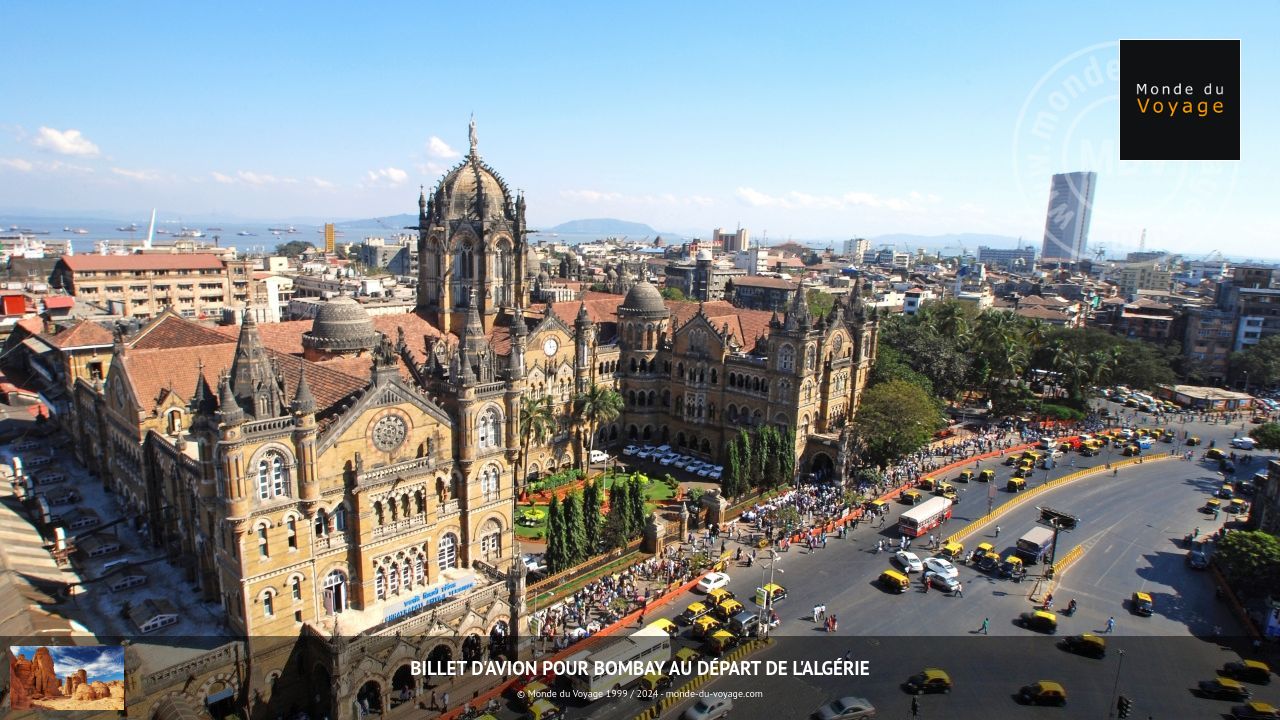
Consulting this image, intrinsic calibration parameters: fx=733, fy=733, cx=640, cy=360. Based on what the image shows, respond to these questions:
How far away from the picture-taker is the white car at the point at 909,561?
1874 inches

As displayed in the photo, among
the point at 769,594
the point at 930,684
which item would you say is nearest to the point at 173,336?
the point at 769,594

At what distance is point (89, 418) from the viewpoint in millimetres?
52219

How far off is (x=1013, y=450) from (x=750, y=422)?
94.8 feet

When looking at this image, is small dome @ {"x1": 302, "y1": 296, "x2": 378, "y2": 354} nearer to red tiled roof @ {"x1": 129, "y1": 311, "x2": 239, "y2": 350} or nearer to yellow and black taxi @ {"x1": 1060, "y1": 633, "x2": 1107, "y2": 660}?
red tiled roof @ {"x1": 129, "y1": 311, "x2": 239, "y2": 350}

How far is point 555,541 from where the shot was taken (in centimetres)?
4394

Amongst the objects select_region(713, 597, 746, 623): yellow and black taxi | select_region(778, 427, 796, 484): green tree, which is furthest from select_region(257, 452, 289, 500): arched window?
select_region(778, 427, 796, 484): green tree

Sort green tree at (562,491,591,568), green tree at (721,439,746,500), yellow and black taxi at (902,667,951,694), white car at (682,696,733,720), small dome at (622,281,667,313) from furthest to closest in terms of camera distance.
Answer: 1. small dome at (622,281,667,313)
2. green tree at (721,439,746,500)
3. green tree at (562,491,591,568)
4. yellow and black taxi at (902,667,951,694)
5. white car at (682,696,733,720)

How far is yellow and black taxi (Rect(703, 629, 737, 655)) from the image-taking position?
126ft

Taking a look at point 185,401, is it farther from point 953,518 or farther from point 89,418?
point 953,518

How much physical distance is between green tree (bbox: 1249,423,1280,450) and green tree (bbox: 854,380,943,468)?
110 feet

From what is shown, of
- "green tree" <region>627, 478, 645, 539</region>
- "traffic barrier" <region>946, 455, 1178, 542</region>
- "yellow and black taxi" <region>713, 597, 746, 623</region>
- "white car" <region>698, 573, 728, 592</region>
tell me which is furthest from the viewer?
"traffic barrier" <region>946, 455, 1178, 542</region>

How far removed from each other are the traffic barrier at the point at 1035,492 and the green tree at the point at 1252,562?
14.6 meters

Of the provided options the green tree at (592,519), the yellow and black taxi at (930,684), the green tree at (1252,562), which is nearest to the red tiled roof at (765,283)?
the green tree at (1252,562)

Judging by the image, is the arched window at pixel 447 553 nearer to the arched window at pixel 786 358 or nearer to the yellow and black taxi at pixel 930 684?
the yellow and black taxi at pixel 930 684
